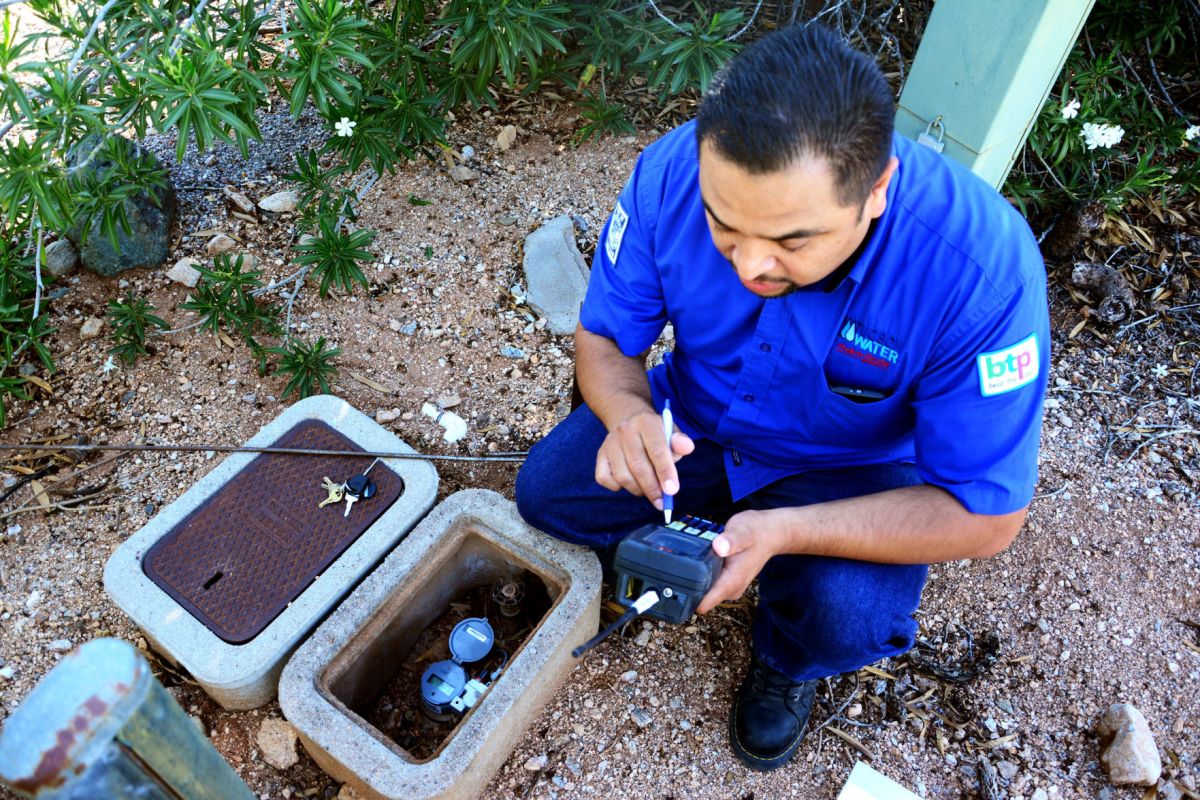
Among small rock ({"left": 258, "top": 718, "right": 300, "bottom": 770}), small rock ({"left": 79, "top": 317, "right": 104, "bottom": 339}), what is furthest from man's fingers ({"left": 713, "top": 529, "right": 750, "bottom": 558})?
small rock ({"left": 79, "top": 317, "right": 104, "bottom": 339})

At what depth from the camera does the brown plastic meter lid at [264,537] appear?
2.18 meters

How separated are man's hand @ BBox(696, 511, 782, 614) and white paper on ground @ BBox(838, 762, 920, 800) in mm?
748

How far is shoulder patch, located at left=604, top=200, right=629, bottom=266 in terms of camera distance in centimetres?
200

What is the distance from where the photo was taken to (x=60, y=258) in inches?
120

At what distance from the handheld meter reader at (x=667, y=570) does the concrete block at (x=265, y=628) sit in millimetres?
768

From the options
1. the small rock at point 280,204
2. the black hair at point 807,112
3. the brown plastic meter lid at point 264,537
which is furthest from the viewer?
the small rock at point 280,204

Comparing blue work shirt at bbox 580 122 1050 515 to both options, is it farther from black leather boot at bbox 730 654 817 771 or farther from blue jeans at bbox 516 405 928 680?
black leather boot at bbox 730 654 817 771

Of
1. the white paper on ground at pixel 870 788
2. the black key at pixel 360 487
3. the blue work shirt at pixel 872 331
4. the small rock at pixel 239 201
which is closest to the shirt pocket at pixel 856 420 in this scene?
the blue work shirt at pixel 872 331

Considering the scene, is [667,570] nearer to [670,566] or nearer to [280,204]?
[670,566]

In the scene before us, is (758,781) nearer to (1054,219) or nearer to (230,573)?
(230,573)

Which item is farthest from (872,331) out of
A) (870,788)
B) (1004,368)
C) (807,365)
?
(870,788)

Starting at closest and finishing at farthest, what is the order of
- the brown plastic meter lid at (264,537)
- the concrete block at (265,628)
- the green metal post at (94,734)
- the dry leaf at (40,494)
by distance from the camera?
the green metal post at (94,734), the concrete block at (265,628), the brown plastic meter lid at (264,537), the dry leaf at (40,494)

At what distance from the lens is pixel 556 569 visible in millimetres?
2217

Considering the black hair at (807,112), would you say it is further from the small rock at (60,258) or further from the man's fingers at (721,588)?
the small rock at (60,258)
